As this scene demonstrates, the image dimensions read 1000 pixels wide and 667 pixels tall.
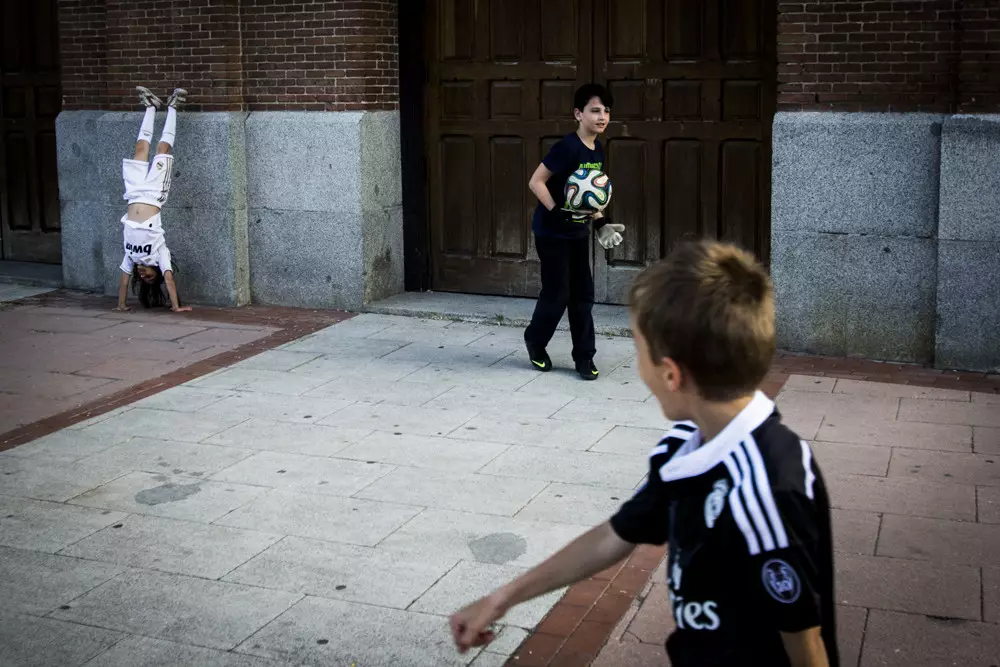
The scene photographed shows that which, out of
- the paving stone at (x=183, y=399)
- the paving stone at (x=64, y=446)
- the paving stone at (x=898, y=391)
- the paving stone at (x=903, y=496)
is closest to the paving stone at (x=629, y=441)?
the paving stone at (x=903, y=496)

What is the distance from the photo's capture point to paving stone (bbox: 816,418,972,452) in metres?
6.91

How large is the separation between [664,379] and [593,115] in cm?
583

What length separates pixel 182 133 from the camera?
11.0 m

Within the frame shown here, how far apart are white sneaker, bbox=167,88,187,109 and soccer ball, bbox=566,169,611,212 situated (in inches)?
168

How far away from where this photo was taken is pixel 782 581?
2189 mm

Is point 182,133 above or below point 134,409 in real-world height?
above

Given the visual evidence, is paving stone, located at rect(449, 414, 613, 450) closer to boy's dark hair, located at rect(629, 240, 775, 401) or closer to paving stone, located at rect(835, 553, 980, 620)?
paving stone, located at rect(835, 553, 980, 620)

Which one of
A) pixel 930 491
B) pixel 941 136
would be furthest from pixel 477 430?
pixel 941 136

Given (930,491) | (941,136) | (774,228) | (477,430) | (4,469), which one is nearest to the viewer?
(930,491)

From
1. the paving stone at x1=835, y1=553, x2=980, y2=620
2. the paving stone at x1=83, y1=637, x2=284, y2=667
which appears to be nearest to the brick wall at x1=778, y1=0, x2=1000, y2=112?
the paving stone at x1=835, y1=553, x2=980, y2=620

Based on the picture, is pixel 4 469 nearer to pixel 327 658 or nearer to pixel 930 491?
pixel 327 658

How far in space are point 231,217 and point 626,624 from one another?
7042mm

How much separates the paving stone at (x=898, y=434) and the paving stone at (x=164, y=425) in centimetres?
334

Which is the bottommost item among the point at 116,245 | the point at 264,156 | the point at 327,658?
the point at 327,658
